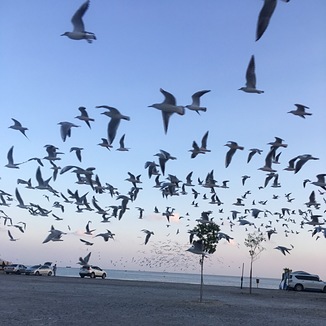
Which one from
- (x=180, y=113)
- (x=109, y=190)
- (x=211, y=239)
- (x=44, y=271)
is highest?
(x=180, y=113)

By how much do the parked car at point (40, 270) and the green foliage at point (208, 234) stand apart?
32802 millimetres

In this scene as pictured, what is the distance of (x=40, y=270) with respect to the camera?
56.3 metres

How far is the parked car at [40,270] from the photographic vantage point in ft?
182

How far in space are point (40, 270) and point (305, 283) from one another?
2770 cm

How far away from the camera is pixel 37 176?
21922 mm

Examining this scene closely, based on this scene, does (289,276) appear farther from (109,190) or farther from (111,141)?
(111,141)

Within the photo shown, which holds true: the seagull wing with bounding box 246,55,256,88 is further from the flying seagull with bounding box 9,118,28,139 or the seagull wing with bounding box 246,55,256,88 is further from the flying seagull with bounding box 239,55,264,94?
the flying seagull with bounding box 9,118,28,139

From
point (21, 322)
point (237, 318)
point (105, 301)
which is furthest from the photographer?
point (105, 301)

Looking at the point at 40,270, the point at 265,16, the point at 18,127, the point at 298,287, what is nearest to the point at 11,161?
the point at 18,127

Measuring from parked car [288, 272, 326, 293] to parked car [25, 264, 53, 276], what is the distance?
26.1 m

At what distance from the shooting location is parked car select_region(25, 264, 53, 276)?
5547cm

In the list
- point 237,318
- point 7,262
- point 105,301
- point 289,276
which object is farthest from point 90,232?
point 7,262

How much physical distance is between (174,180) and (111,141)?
480cm

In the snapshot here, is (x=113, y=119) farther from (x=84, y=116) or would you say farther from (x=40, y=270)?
(x=40, y=270)
